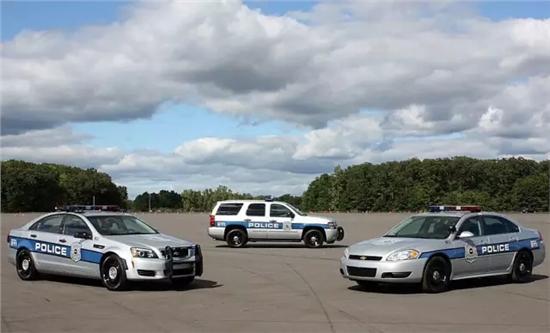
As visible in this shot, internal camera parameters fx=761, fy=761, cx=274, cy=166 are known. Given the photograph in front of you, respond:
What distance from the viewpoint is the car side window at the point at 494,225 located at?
50.0 ft

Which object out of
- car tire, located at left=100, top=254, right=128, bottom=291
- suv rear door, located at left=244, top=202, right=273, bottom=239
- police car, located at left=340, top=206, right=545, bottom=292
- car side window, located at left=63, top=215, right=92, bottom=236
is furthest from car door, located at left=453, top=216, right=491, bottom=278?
suv rear door, located at left=244, top=202, right=273, bottom=239

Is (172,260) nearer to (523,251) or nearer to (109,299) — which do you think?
(109,299)

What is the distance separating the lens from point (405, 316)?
36.0 ft

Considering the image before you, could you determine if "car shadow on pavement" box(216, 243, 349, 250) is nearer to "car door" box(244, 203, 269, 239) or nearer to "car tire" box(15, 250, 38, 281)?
"car door" box(244, 203, 269, 239)

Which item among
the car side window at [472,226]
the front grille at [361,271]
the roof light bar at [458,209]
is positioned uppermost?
the roof light bar at [458,209]

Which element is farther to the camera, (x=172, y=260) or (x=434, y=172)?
(x=434, y=172)

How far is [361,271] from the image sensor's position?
13617mm

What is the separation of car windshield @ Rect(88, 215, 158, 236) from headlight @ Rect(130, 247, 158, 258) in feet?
3.88

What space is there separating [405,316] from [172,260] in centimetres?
488

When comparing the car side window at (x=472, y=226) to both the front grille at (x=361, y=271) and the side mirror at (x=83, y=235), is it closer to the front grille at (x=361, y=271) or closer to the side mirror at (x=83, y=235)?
the front grille at (x=361, y=271)

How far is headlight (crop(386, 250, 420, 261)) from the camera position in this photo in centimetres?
1339

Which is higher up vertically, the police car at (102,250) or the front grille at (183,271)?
the police car at (102,250)

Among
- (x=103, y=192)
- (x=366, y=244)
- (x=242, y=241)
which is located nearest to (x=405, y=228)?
(x=366, y=244)

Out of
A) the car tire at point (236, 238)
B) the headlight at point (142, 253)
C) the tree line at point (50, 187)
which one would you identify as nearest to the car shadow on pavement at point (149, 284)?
the headlight at point (142, 253)
